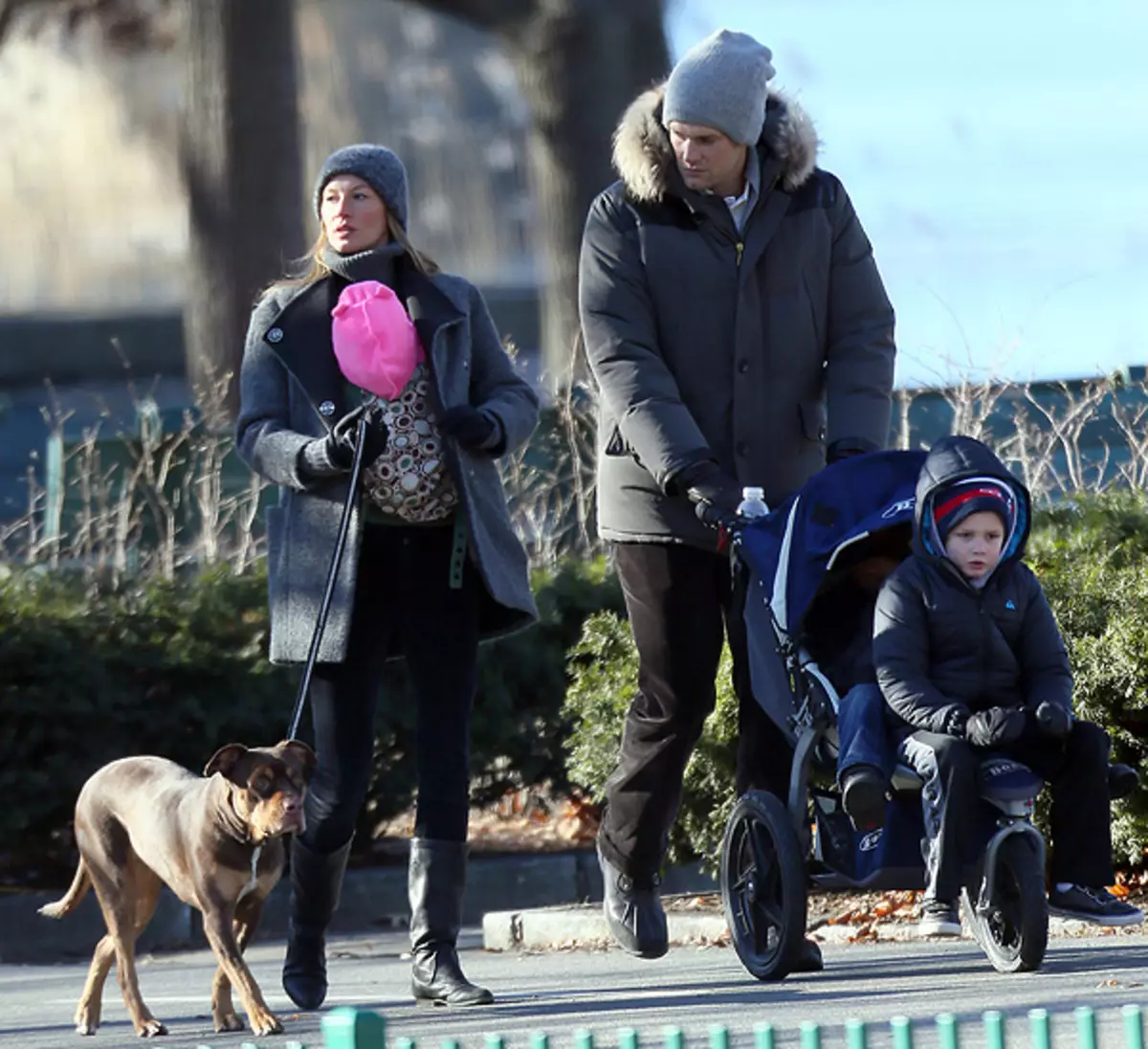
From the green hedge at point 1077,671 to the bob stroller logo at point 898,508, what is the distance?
1534 millimetres

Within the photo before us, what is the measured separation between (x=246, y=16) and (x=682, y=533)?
522 inches

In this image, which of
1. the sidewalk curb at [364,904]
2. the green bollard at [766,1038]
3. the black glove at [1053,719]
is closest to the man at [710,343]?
the black glove at [1053,719]

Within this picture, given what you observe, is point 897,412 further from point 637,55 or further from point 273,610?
point 273,610

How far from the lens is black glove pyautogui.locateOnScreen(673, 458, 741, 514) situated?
628 centimetres

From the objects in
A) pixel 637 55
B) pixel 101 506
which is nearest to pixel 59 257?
pixel 637 55

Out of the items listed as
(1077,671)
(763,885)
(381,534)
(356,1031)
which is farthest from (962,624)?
(356,1031)

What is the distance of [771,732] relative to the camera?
6.66 m

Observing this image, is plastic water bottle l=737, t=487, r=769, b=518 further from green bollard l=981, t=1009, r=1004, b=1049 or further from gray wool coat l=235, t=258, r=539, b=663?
green bollard l=981, t=1009, r=1004, b=1049

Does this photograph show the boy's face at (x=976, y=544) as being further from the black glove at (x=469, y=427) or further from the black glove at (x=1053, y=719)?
the black glove at (x=469, y=427)

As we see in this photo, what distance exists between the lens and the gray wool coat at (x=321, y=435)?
6344 mm

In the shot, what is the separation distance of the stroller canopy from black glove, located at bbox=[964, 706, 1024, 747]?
0.53 meters

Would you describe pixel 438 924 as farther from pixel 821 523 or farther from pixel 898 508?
pixel 898 508

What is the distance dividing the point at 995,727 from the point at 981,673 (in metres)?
0.24

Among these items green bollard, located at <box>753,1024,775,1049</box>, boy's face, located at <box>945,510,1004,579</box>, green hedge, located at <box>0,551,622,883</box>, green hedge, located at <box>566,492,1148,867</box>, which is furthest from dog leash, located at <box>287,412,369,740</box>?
green hedge, located at <box>0,551,622,883</box>
